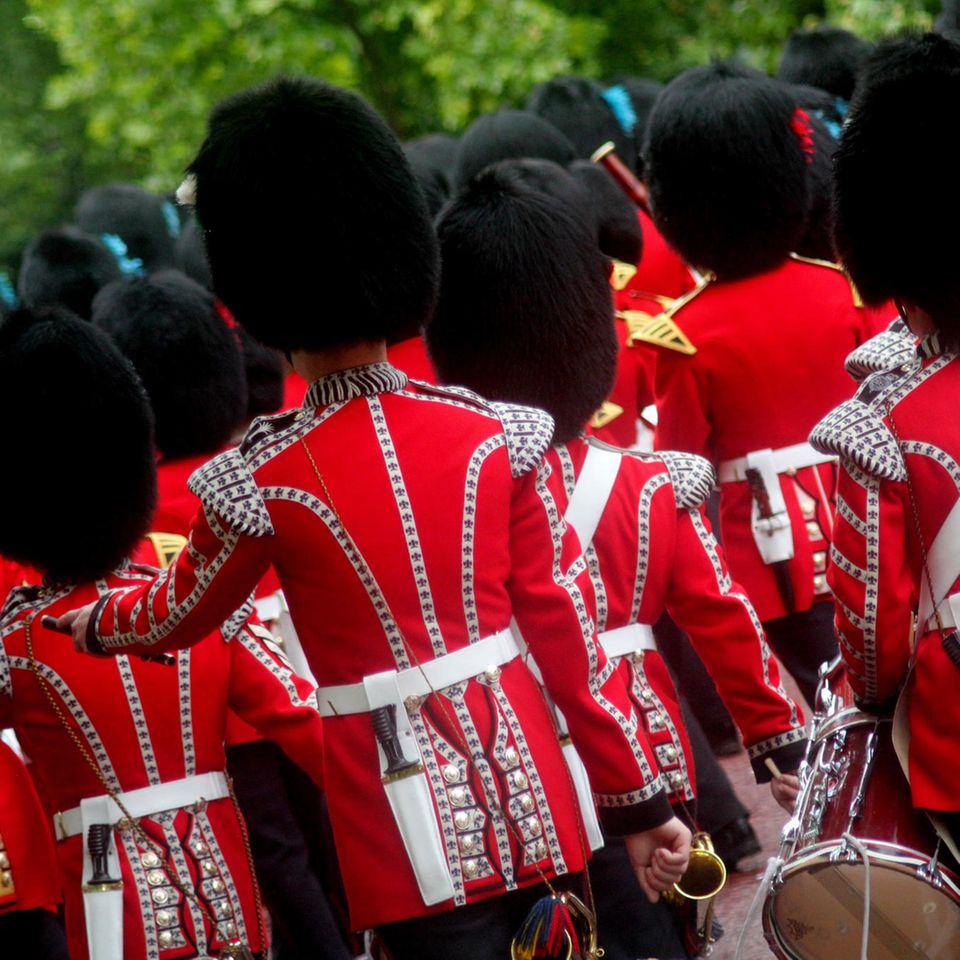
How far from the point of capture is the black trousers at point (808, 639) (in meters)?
4.11

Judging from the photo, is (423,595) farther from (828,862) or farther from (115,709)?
(115,709)

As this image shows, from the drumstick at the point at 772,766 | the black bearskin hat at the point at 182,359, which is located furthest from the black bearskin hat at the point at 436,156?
the drumstick at the point at 772,766

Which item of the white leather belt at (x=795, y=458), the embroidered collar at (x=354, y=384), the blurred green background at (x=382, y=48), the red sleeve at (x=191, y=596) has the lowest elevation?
the blurred green background at (x=382, y=48)

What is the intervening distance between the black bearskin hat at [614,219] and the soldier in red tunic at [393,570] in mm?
3144

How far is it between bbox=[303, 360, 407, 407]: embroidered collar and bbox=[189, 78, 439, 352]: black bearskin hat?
0.17ft

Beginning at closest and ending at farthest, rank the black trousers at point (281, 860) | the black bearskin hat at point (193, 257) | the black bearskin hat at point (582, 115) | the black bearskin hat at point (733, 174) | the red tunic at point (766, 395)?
the black trousers at point (281, 860), the red tunic at point (766, 395), the black bearskin hat at point (733, 174), the black bearskin hat at point (193, 257), the black bearskin hat at point (582, 115)

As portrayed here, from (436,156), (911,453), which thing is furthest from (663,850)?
(436,156)

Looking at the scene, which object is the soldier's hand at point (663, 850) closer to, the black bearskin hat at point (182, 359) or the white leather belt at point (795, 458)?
the white leather belt at point (795, 458)

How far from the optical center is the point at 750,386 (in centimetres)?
410

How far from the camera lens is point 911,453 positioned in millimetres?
2533

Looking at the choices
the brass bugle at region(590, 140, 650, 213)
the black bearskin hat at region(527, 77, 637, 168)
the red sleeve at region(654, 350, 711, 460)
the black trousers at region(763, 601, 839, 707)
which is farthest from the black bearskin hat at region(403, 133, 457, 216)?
the black trousers at region(763, 601, 839, 707)

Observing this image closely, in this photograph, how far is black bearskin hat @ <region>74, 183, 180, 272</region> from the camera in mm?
10312

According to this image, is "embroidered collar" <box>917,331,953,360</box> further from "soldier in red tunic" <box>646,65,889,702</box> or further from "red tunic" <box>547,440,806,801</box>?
"soldier in red tunic" <box>646,65,889,702</box>

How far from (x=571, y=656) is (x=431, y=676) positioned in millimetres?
230
